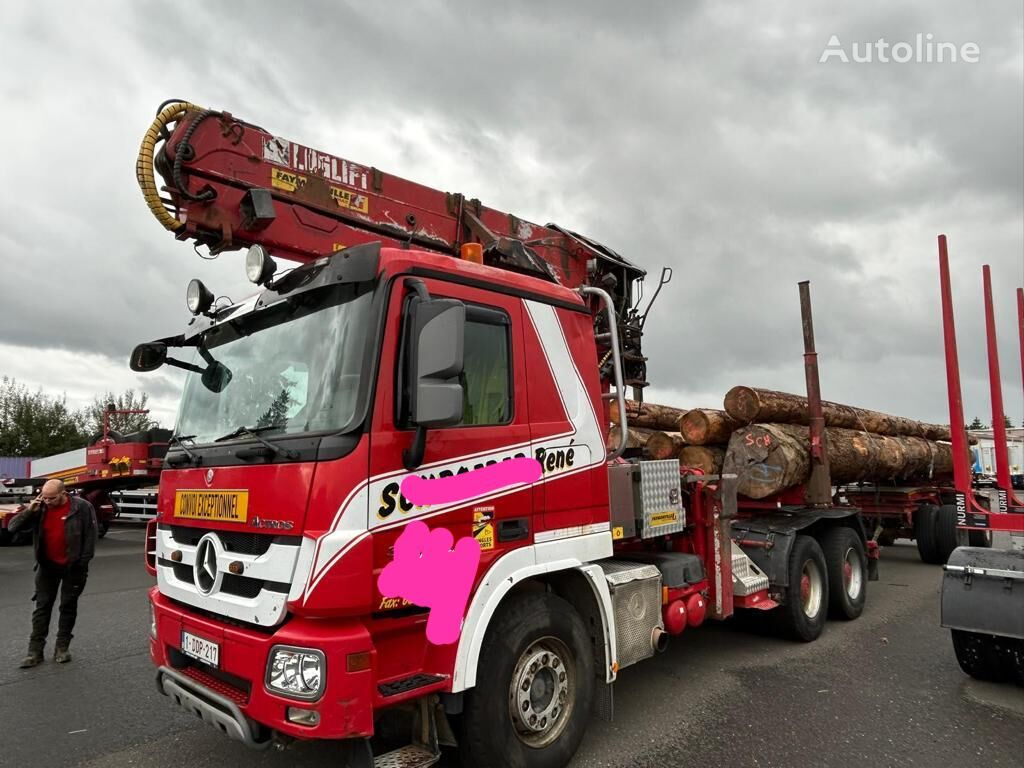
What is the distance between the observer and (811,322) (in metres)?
7.41

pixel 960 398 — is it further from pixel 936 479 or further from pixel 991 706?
pixel 936 479

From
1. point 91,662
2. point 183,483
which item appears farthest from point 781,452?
point 91,662

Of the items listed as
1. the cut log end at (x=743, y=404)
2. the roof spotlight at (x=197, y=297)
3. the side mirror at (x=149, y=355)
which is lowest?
the cut log end at (x=743, y=404)

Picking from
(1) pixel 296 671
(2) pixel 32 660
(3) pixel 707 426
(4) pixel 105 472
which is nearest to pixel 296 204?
(1) pixel 296 671

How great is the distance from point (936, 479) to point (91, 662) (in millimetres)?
13328

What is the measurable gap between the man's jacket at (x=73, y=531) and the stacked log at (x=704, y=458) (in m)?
5.93

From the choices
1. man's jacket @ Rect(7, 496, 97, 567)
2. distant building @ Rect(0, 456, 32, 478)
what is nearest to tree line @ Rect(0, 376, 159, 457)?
distant building @ Rect(0, 456, 32, 478)

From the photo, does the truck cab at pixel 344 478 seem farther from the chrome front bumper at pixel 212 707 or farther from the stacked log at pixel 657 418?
the stacked log at pixel 657 418

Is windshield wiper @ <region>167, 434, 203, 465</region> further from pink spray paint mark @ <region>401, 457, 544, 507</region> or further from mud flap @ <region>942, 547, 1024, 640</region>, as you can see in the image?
mud flap @ <region>942, 547, 1024, 640</region>

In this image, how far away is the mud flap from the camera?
429 cm

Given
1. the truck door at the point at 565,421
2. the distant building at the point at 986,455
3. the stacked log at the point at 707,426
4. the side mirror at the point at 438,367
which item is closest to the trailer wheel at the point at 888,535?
the distant building at the point at 986,455

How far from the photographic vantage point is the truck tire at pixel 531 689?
120 inches

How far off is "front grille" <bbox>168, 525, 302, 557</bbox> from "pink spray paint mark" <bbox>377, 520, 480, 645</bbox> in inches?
17.4

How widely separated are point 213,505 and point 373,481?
93cm
